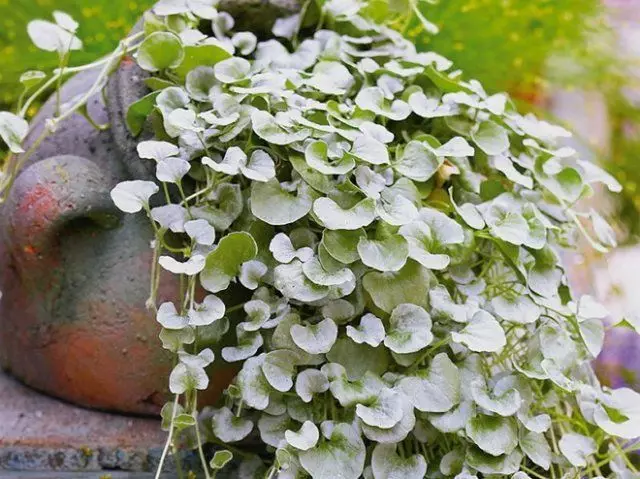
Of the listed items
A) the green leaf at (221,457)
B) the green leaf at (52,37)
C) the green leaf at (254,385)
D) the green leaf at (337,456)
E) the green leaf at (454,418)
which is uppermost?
the green leaf at (52,37)

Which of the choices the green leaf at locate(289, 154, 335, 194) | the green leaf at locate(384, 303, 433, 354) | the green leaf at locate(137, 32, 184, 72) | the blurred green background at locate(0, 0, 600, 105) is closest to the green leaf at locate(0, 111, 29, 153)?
the green leaf at locate(137, 32, 184, 72)


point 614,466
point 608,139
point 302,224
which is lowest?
point 608,139

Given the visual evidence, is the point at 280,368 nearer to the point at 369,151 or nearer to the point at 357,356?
the point at 357,356

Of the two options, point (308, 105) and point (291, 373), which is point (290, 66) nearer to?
point (308, 105)

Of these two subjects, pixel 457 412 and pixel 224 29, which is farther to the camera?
pixel 224 29

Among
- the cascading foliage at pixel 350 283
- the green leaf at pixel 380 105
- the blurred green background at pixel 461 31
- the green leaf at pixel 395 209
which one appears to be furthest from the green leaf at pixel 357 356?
the blurred green background at pixel 461 31

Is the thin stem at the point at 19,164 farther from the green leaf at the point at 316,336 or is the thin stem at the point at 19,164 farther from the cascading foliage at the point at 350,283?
the green leaf at the point at 316,336

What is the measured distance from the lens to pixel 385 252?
1.91 feet

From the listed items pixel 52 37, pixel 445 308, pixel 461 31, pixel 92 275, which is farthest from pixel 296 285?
pixel 461 31

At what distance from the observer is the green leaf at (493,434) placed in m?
0.57

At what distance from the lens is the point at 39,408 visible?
29.0 inches

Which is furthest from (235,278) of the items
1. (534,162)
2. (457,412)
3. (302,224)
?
(534,162)

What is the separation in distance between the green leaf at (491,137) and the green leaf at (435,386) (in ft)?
0.73

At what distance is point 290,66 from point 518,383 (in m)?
0.37
